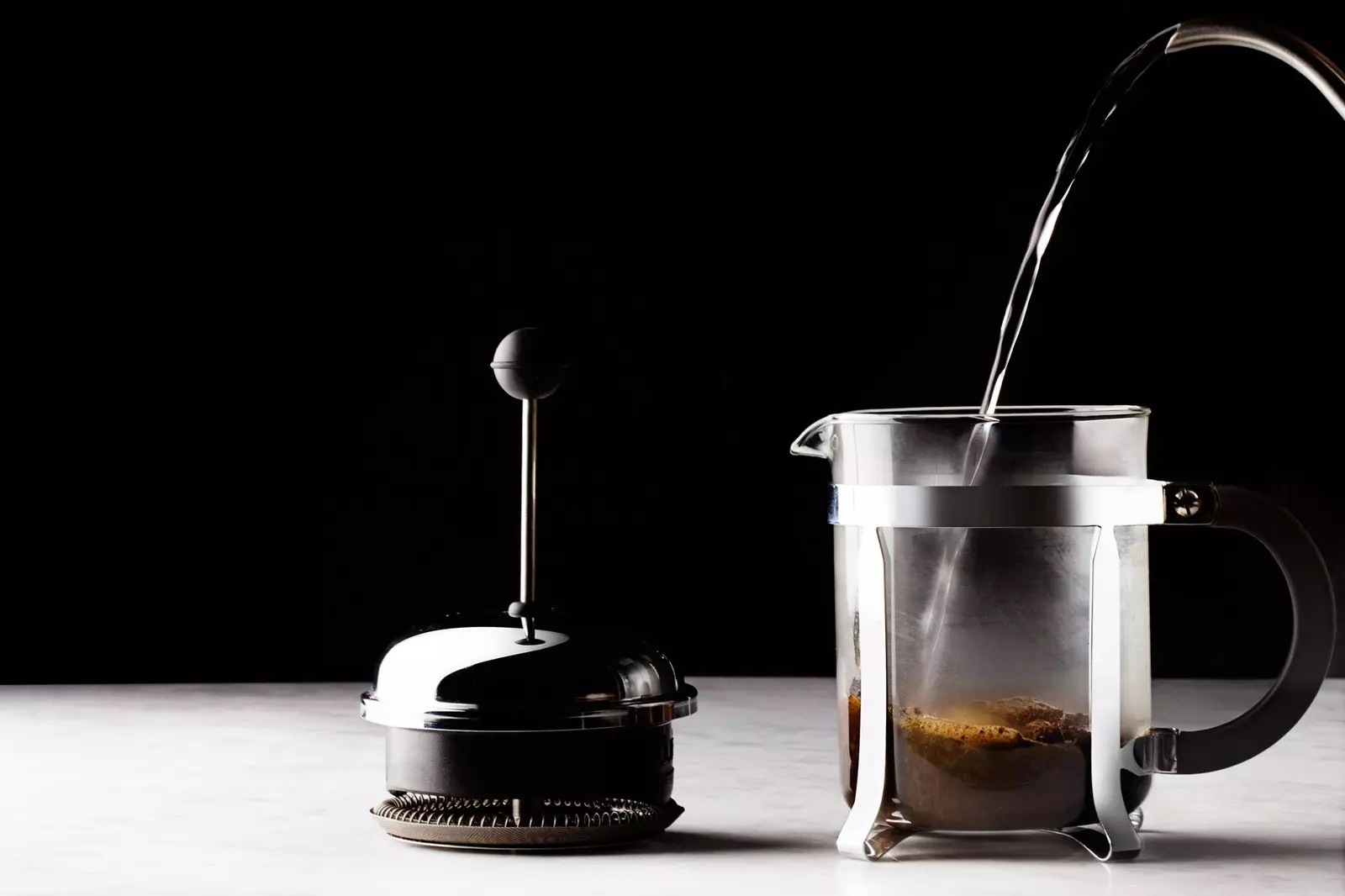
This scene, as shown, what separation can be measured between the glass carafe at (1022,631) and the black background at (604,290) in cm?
107

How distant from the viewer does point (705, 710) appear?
1.43 meters

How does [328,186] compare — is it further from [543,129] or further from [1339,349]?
[1339,349]

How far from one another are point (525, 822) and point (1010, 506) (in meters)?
0.29

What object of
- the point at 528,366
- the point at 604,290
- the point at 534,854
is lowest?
the point at 534,854

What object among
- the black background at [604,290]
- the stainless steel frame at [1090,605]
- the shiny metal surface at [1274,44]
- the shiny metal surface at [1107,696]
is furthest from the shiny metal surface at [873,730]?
the black background at [604,290]

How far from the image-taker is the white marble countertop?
0.79m

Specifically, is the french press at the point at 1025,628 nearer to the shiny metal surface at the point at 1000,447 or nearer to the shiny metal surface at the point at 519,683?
the shiny metal surface at the point at 1000,447

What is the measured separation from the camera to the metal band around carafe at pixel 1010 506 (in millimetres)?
818

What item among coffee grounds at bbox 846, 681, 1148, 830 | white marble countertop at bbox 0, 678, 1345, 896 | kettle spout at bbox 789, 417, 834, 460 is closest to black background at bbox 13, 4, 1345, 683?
white marble countertop at bbox 0, 678, 1345, 896

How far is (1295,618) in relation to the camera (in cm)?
83

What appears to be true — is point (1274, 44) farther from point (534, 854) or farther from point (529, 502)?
point (534, 854)

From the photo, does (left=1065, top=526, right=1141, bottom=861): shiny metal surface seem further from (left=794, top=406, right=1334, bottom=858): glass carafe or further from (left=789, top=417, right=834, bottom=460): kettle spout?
(left=789, top=417, right=834, bottom=460): kettle spout

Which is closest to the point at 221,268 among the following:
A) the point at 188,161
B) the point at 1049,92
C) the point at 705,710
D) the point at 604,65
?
the point at 188,161

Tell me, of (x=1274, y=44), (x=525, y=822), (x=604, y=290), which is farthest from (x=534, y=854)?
(x=604, y=290)
